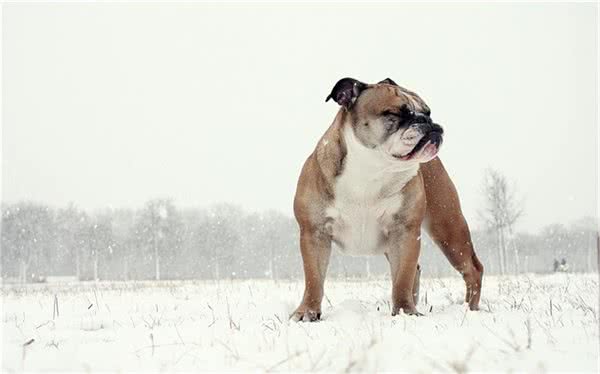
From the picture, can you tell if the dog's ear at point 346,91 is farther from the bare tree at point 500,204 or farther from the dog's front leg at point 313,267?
the bare tree at point 500,204

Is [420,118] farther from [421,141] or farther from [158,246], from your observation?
[158,246]

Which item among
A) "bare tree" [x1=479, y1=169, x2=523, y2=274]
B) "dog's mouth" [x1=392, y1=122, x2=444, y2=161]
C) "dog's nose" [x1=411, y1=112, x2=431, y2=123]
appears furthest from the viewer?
"bare tree" [x1=479, y1=169, x2=523, y2=274]

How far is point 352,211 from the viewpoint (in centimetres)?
507

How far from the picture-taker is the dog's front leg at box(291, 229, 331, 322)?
4.82m

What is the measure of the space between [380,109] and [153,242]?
50.8 metres

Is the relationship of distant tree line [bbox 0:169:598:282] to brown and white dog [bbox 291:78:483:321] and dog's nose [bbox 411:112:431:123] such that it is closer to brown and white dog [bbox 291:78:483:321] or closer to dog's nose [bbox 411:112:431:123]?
brown and white dog [bbox 291:78:483:321]

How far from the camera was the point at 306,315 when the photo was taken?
15.4 feet

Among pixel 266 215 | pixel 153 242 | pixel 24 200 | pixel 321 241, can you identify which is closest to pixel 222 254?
pixel 153 242

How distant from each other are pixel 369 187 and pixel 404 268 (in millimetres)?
820

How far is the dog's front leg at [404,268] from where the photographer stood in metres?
4.81

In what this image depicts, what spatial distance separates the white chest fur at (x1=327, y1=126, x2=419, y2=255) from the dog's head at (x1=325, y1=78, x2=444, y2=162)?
0.13m

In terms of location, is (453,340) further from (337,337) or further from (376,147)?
(376,147)

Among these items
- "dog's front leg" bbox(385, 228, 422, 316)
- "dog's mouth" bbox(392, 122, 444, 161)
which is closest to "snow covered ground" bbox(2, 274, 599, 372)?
"dog's front leg" bbox(385, 228, 422, 316)

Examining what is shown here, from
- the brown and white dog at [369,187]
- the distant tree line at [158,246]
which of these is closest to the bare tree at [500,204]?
the distant tree line at [158,246]
